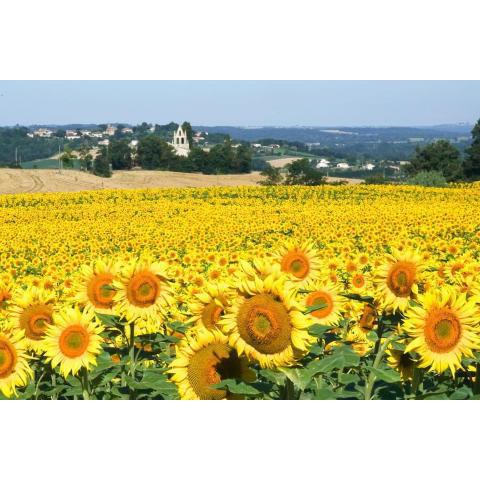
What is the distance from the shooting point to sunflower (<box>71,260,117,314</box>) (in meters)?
3.08

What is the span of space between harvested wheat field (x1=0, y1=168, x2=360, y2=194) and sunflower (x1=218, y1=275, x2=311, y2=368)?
1251cm

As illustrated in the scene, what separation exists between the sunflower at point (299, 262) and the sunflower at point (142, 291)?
21.4 inches

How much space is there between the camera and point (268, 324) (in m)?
2.12

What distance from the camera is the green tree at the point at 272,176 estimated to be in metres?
20.5

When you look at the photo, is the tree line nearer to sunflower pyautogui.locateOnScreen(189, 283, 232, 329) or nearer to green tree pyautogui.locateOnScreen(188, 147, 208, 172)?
green tree pyautogui.locateOnScreen(188, 147, 208, 172)

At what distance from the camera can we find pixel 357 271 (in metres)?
4.10

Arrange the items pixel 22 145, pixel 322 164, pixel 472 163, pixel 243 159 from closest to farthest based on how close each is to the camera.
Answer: pixel 22 145, pixel 243 159, pixel 322 164, pixel 472 163

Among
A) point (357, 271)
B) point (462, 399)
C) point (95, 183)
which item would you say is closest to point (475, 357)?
point (462, 399)

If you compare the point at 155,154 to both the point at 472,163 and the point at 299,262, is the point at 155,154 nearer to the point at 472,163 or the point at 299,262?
the point at 472,163

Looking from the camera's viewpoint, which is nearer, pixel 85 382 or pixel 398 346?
pixel 398 346

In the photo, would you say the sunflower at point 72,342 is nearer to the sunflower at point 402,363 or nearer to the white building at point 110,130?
the sunflower at point 402,363

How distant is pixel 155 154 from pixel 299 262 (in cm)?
1052

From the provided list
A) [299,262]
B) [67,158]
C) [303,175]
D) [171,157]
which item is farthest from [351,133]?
[303,175]

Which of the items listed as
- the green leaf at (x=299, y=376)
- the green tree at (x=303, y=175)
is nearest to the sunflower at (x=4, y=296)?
the green leaf at (x=299, y=376)
